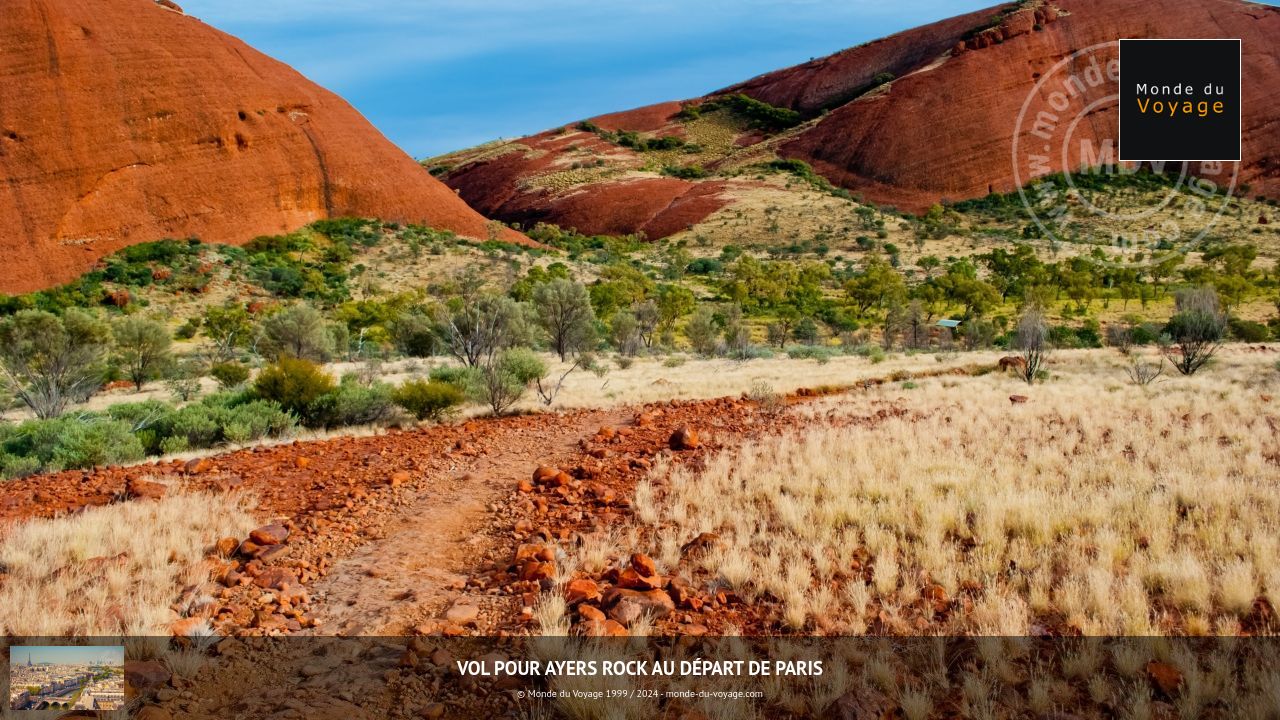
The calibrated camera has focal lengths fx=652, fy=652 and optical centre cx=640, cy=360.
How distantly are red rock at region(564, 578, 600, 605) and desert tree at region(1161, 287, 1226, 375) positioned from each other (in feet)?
54.1

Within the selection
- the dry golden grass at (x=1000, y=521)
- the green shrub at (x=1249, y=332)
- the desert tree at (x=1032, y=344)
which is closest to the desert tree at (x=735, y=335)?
the desert tree at (x=1032, y=344)

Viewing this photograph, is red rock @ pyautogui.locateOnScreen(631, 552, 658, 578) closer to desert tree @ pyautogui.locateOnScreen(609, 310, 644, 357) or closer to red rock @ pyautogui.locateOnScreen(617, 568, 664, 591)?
red rock @ pyautogui.locateOnScreen(617, 568, 664, 591)

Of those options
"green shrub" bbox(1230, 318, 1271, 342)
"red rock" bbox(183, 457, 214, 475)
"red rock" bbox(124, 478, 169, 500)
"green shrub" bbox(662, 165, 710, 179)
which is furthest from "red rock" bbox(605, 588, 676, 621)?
"green shrub" bbox(662, 165, 710, 179)

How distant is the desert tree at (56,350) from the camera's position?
14.8m

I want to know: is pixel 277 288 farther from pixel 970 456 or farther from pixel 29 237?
pixel 970 456

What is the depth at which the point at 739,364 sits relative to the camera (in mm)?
19422

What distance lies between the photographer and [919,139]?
6825 centimetres

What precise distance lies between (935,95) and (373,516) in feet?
255

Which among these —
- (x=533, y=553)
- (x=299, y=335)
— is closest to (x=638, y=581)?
(x=533, y=553)

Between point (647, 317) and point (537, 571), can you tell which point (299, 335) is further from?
point (537, 571)

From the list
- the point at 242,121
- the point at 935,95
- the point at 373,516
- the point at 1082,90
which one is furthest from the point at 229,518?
the point at 1082,90

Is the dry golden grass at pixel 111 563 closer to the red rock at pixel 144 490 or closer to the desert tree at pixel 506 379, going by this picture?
the red rock at pixel 144 490

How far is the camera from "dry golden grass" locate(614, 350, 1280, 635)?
3.78 meters

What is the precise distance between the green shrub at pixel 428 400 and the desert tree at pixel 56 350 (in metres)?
9.34
